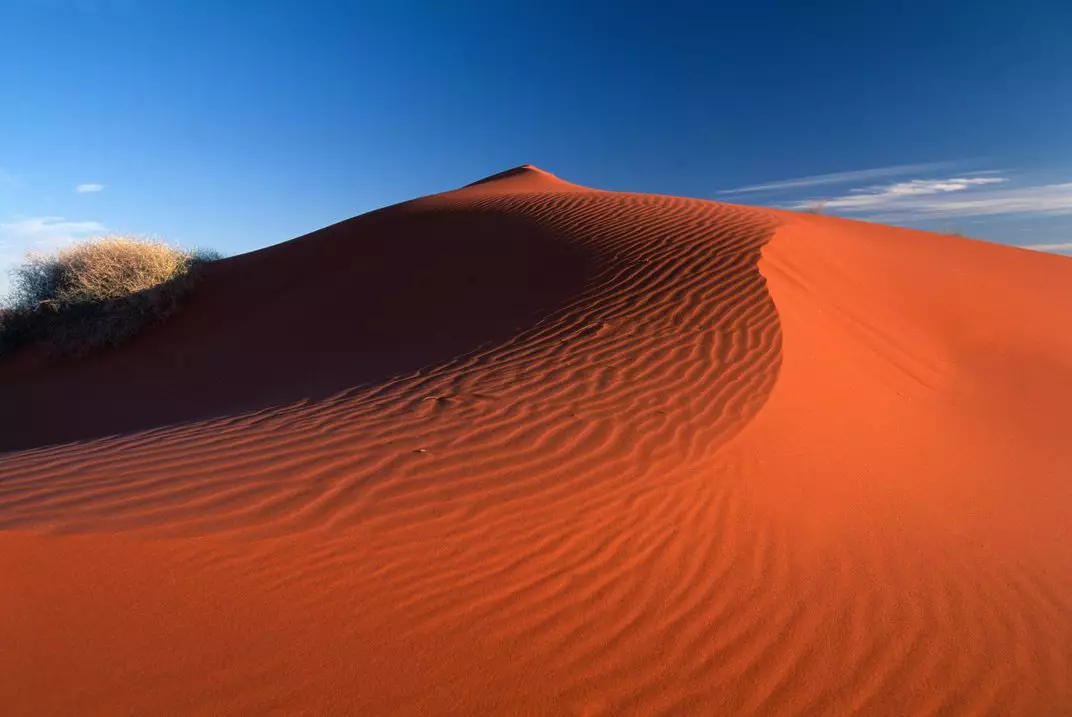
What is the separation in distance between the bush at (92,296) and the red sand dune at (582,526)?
412 centimetres

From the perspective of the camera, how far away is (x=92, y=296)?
11891 millimetres

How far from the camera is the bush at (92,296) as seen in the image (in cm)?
1145

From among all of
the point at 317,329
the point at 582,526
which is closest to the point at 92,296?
the point at 317,329

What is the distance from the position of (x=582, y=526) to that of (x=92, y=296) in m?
12.5

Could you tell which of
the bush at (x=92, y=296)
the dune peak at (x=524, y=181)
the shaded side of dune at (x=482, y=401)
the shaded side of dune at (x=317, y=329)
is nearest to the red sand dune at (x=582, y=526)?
the shaded side of dune at (x=482, y=401)

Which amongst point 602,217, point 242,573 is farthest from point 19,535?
point 602,217

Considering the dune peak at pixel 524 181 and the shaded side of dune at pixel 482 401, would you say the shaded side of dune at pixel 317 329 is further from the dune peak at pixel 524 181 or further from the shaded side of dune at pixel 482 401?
the dune peak at pixel 524 181

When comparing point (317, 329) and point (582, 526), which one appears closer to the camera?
point (582, 526)

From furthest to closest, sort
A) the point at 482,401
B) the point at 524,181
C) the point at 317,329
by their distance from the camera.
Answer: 1. the point at 524,181
2. the point at 317,329
3. the point at 482,401

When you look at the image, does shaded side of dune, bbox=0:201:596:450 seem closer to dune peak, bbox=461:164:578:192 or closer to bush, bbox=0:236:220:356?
bush, bbox=0:236:220:356

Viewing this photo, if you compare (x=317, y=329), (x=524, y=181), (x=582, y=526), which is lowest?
(x=582, y=526)

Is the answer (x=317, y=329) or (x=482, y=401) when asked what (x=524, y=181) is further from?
(x=482, y=401)

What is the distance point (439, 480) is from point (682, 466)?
1.69 metres

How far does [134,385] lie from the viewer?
31.4ft
